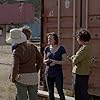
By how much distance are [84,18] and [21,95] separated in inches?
107

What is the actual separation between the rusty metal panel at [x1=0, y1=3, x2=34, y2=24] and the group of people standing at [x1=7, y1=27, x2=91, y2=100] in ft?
123

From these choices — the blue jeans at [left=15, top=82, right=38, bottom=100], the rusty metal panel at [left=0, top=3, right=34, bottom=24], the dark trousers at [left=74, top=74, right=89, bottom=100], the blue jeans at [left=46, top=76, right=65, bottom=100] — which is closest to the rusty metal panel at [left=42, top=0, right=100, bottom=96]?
the blue jeans at [left=46, top=76, right=65, bottom=100]

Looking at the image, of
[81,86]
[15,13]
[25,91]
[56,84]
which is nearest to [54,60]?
[56,84]

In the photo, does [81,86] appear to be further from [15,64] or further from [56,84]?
[15,64]

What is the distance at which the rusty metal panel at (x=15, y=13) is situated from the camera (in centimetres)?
4525

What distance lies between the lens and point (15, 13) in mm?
46281

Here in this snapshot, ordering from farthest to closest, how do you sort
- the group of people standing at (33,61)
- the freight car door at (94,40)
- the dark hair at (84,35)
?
the freight car door at (94,40) → the dark hair at (84,35) → the group of people standing at (33,61)

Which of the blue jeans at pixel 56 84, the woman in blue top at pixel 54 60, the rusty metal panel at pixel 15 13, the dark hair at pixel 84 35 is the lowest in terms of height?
the blue jeans at pixel 56 84

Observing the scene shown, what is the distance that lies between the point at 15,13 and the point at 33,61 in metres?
40.1

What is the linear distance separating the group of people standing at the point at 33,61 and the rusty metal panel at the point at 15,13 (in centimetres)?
3739

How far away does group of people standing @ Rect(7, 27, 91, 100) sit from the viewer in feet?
21.2

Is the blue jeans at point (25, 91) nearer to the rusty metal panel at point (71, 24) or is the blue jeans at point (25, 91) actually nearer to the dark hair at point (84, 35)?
the dark hair at point (84, 35)

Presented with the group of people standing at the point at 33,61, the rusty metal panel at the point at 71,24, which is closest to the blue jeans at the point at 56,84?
the group of people standing at the point at 33,61

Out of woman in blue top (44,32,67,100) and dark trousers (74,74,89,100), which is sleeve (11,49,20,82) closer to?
dark trousers (74,74,89,100)
